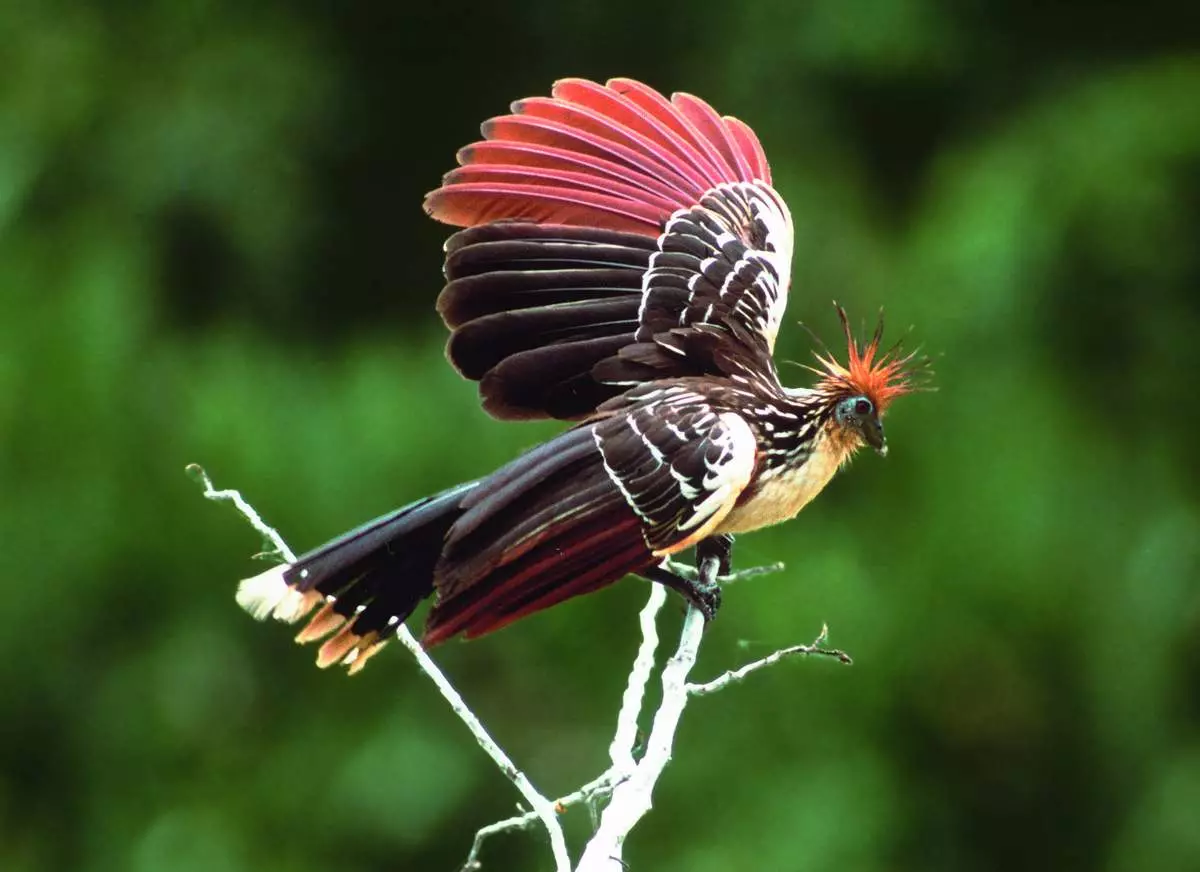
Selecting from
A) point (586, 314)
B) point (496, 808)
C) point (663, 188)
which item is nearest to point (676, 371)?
point (586, 314)

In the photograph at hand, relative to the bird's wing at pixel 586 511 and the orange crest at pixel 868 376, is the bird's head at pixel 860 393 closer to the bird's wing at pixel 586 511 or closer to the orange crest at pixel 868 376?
the orange crest at pixel 868 376

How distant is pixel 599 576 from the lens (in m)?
Result: 2.87

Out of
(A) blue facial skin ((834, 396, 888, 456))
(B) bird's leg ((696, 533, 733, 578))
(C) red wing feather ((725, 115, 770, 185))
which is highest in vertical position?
(C) red wing feather ((725, 115, 770, 185))

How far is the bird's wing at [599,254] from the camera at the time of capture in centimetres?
335

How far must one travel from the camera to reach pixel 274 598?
9.70 ft

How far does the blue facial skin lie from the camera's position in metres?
3.27

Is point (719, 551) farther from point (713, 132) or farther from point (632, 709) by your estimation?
point (713, 132)

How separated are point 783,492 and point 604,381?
40 cm

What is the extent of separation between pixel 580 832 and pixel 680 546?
2.83 metres

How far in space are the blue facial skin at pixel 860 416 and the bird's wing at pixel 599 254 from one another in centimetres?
22

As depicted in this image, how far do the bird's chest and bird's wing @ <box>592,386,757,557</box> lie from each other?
10 centimetres

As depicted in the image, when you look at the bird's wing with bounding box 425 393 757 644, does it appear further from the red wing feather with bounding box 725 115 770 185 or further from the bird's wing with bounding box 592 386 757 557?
the red wing feather with bounding box 725 115 770 185

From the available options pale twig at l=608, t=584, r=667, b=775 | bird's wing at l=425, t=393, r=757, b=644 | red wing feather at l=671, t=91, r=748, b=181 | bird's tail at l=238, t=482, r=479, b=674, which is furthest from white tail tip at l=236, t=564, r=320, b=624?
red wing feather at l=671, t=91, r=748, b=181

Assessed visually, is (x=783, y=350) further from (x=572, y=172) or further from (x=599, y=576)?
(x=599, y=576)
